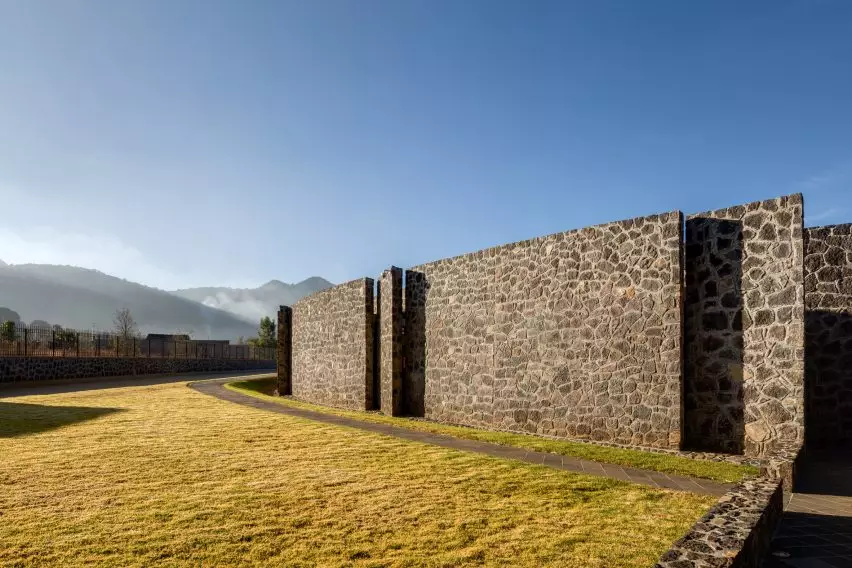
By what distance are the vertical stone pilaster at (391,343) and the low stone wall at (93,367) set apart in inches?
718

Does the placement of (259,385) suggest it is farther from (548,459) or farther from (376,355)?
(548,459)

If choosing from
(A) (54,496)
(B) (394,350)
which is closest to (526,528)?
(A) (54,496)

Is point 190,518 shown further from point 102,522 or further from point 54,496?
point 54,496

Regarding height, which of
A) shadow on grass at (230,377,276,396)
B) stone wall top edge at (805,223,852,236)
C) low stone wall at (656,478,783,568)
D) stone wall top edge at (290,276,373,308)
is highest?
stone wall top edge at (805,223,852,236)

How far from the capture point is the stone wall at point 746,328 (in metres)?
7.86

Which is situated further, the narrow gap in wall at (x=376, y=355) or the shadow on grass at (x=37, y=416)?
the narrow gap in wall at (x=376, y=355)

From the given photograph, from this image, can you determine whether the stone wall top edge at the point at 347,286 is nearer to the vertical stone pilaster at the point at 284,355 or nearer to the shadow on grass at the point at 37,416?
the vertical stone pilaster at the point at 284,355

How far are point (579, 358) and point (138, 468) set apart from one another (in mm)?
7296

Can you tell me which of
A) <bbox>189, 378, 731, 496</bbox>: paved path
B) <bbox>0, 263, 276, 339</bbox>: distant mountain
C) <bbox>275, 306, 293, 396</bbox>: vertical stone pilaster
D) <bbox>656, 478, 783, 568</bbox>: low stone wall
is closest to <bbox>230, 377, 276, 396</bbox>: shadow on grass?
<bbox>275, 306, 293, 396</bbox>: vertical stone pilaster

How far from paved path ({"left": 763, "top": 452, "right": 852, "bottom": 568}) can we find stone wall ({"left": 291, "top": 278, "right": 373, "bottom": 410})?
34.7 feet

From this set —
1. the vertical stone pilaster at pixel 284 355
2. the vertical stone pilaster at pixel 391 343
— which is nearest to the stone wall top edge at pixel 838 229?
the vertical stone pilaster at pixel 391 343

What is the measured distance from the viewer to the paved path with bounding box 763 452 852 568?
425 cm

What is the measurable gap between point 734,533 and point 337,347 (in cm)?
1433

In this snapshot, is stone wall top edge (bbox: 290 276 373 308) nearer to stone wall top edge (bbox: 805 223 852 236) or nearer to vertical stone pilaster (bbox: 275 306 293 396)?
vertical stone pilaster (bbox: 275 306 293 396)
